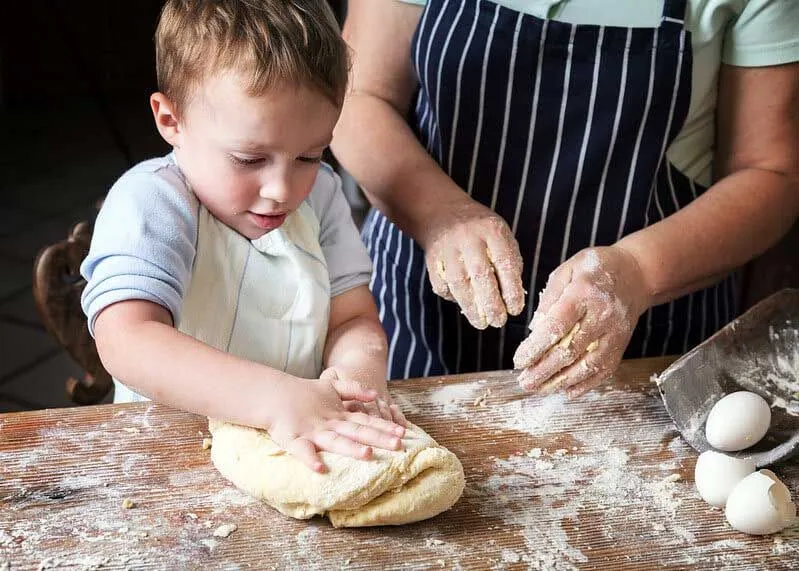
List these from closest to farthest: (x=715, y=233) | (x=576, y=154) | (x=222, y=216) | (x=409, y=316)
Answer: (x=222, y=216)
(x=715, y=233)
(x=576, y=154)
(x=409, y=316)

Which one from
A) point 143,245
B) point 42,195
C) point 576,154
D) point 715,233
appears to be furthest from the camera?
point 42,195

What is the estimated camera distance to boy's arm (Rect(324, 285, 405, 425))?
116 centimetres

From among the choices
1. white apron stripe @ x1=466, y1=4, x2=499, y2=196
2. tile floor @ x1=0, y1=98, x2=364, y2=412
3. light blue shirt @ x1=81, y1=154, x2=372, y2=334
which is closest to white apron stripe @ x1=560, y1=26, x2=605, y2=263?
white apron stripe @ x1=466, y1=4, x2=499, y2=196

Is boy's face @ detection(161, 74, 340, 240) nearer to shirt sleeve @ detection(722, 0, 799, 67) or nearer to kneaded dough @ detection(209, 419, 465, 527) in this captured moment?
kneaded dough @ detection(209, 419, 465, 527)

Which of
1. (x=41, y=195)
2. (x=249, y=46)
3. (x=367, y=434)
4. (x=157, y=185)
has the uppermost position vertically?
(x=249, y=46)

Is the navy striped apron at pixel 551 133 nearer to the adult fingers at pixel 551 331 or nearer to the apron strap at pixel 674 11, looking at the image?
the apron strap at pixel 674 11

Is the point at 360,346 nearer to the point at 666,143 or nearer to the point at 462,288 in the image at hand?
the point at 462,288

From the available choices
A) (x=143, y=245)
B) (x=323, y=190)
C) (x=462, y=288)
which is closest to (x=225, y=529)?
(x=143, y=245)

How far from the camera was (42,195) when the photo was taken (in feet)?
13.2

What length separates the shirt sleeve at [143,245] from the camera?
1.03 metres

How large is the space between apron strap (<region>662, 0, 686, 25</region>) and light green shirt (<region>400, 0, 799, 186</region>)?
0.04 ft

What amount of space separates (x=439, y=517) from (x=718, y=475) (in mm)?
347

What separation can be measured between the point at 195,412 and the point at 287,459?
0.51 ft

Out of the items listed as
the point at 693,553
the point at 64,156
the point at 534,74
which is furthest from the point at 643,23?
the point at 64,156
